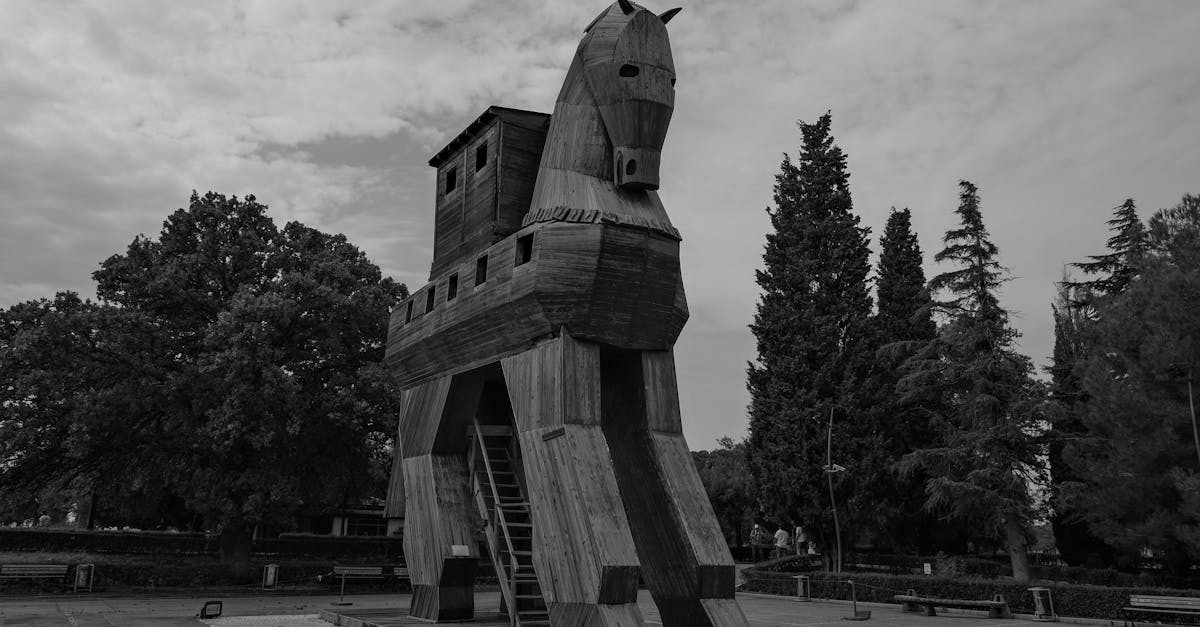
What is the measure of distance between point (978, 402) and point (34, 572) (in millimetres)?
27464

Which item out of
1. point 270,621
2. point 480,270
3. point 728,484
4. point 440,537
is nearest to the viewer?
point 480,270

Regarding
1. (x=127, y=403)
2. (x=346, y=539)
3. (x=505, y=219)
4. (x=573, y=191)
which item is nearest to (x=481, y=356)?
(x=505, y=219)

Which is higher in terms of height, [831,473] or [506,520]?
[831,473]

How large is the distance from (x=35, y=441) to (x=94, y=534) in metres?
12.3

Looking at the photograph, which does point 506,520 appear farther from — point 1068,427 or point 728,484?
point 728,484

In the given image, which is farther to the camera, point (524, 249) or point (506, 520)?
point (506, 520)

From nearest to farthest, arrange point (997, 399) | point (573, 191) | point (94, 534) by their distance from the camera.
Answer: point (573, 191), point (997, 399), point (94, 534)

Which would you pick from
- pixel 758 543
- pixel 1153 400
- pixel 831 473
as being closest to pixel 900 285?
pixel 831 473

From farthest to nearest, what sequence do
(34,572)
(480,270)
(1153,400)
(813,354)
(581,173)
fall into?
1. (813,354)
2. (34,572)
3. (1153,400)
4. (480,270)
5. (581,173)

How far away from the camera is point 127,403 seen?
914 inches

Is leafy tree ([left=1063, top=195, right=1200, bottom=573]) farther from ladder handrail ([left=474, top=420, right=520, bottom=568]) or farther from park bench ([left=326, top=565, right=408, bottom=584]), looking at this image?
park bench ([left=326, top=565, right=408, bottom=584])

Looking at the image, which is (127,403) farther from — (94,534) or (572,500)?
(572,500)

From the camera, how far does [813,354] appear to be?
1180 inches

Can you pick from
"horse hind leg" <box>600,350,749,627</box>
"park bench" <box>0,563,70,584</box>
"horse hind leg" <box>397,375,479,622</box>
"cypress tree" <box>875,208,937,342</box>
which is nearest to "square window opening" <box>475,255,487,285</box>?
"horse hind leg" <box>397,375,479,622</box>
